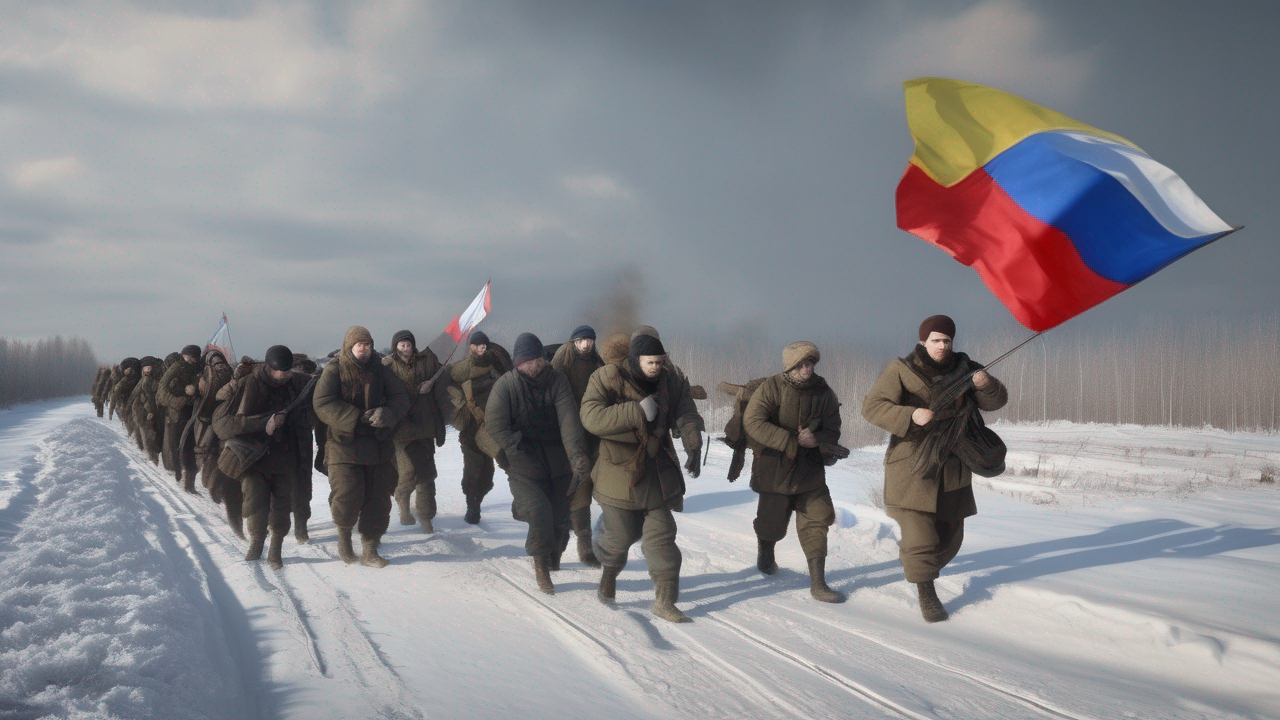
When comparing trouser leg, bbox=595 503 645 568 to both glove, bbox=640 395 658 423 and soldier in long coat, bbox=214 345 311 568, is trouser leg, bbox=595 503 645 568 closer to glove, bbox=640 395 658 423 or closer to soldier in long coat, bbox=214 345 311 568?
glove, bbox=640 395 658 423

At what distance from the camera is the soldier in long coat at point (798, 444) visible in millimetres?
6012

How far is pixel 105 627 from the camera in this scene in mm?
4391

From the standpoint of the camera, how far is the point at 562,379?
6.56m

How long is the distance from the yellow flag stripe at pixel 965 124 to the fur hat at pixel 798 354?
5.07 ft

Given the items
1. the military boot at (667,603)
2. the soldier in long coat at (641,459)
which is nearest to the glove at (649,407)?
the soldier in long coat at (641,459)

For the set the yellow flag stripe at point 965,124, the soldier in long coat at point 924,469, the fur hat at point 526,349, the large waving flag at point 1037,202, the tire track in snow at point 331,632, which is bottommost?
the tire track in snow at point 331,632

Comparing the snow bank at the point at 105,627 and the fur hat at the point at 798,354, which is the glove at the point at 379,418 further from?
the fur hat at the point at 798,354

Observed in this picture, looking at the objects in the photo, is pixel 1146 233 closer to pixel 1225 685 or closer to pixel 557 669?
pixel 1225 685

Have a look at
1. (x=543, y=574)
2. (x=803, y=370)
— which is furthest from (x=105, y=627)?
(x=803, y=370)

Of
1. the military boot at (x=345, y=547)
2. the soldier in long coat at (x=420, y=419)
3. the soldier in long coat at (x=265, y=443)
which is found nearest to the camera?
the military boot at (x=345, y=547)

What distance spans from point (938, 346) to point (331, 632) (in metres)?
4.42

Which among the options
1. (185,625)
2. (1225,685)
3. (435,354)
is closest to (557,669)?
(185,625)

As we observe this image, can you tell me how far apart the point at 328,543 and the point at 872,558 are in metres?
5.43

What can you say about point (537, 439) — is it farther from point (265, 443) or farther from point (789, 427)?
point (265, 443)
